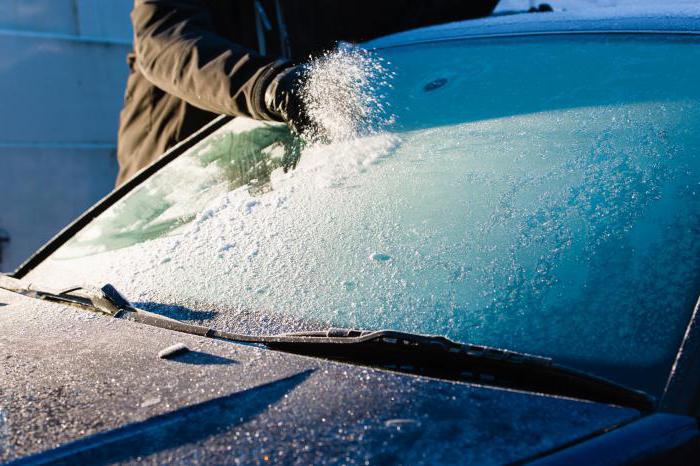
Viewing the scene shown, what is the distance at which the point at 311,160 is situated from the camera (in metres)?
1.68

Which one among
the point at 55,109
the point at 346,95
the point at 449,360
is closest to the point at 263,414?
the point at 449,360

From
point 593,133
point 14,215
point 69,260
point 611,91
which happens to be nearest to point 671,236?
point 593,133

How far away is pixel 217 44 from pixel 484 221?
4.41 feet

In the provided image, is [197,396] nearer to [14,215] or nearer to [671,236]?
[671,236]

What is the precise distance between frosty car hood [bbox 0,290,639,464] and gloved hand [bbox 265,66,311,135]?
2.53 feet

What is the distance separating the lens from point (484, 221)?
1.29 metres

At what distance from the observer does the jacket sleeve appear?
210cm

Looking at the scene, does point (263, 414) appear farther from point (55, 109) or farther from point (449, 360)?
point (55, 109)

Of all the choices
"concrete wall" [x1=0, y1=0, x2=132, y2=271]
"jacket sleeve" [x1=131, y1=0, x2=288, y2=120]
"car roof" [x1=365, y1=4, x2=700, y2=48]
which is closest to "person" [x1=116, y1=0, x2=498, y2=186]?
"jacket sleeve" [x1=131, y1=0, x2=288, y2=120]

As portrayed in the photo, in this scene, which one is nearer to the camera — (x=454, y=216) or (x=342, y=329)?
(x=342, y=329)

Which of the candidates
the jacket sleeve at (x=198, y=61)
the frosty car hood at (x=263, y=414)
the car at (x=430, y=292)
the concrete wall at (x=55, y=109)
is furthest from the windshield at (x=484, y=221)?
the concrete wall at (x=55, y=109)

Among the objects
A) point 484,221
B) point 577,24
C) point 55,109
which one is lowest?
point 55,109

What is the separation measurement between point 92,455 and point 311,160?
894 millimetres

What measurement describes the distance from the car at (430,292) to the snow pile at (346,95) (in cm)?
3
